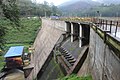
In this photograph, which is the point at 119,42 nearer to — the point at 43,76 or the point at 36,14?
the point at 43,76

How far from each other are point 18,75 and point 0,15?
55.6 feet

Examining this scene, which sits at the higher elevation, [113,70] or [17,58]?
[113,70]

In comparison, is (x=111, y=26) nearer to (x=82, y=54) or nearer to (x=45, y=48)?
(x=82, y=54)


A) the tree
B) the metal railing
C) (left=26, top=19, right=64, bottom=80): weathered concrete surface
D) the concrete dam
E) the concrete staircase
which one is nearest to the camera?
the metal railing

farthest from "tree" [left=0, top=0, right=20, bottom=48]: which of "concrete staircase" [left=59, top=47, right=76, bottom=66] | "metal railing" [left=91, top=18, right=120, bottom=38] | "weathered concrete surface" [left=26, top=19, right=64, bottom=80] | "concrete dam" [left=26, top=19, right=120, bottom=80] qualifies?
"weathered concrete surface" [left=26, top=19, right=64, bottom=80]

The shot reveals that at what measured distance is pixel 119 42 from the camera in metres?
5.32

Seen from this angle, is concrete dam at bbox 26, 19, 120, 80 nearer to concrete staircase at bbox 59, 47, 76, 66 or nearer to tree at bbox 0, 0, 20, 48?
concrete staircase at bbox 59, 47, 76, 66

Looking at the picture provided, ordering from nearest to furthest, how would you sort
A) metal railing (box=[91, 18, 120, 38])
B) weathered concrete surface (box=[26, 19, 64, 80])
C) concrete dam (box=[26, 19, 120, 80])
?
metal railing (box=[91, 18, 120, 38]) < concrete dam (box=[26, 19, 120, 80]) < weathered concrete surface (box=[26, 19, 64, 80])

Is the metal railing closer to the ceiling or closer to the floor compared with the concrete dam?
closer to the ceiling

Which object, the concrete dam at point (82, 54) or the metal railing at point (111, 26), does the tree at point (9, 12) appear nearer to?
the concrete dam at point (82, 54)

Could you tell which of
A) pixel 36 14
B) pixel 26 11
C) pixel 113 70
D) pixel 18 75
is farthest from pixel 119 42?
pixel 36 14

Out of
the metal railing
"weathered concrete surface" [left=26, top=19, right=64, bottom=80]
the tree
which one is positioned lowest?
"weathered concrete surface" [left=26, top=19, right=64, bottom=80]

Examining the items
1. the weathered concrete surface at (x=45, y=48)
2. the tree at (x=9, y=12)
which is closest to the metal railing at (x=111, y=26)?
the tree at (x=9, y=12)

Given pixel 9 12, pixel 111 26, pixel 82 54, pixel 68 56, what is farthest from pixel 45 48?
pixel 111 26
